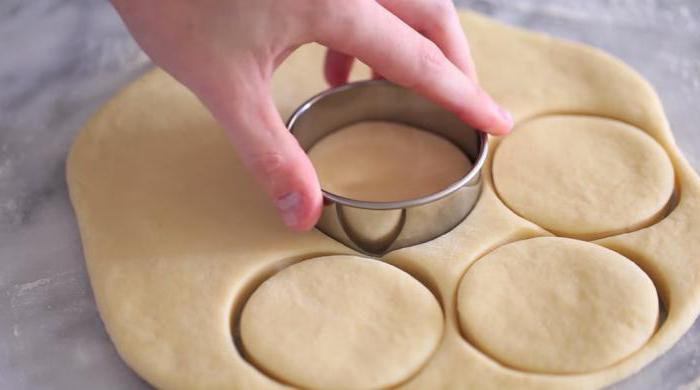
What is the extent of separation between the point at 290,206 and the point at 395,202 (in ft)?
0.52

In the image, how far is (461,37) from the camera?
1.41m

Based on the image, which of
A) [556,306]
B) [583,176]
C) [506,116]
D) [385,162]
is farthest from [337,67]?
[556,306]

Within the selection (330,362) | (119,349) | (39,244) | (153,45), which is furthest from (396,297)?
(39,244)

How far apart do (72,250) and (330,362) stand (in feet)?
1.75

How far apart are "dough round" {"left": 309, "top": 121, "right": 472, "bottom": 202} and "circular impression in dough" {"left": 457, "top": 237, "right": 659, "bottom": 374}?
201 millimetres

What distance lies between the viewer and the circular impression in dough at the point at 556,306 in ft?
3.70

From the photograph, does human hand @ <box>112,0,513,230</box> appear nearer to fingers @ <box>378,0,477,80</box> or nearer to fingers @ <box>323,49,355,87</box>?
fingers @ <box>378,0,477,80</box>

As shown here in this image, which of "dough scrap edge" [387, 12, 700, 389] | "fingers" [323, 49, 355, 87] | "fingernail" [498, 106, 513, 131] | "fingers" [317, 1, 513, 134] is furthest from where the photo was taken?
"fingers" [323, 49, 355, 87]

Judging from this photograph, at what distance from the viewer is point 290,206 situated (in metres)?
1.18

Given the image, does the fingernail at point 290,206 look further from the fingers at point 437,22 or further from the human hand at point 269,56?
the fingers at point 437,22

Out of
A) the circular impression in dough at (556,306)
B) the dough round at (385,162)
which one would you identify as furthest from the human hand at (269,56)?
the circular impression in dough at (556,306)

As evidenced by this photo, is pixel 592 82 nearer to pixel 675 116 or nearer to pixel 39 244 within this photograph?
A: pixel 675 116

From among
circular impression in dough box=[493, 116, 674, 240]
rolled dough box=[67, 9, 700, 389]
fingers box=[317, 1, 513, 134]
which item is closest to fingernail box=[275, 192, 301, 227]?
rolled dough box=[67, 9, 700, 389]

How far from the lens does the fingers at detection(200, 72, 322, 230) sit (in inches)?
45.0
